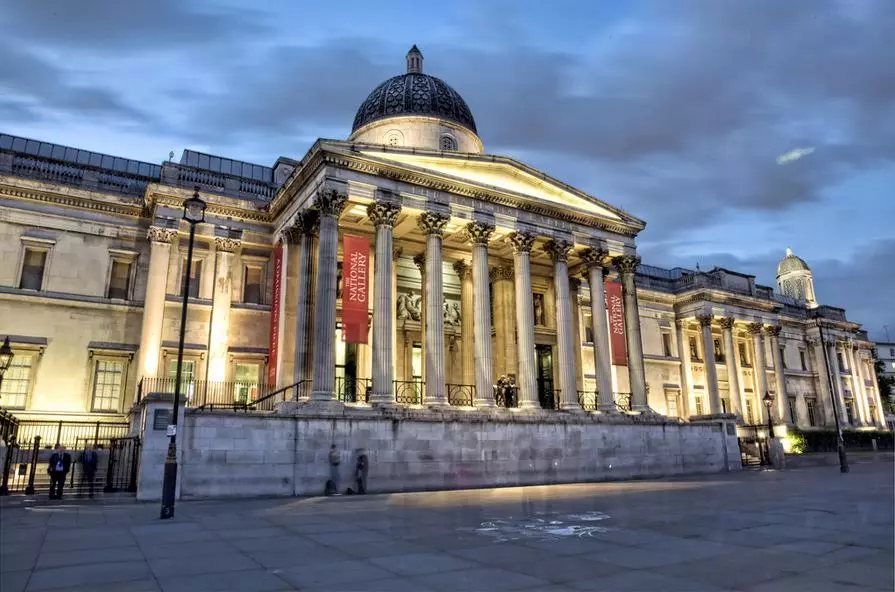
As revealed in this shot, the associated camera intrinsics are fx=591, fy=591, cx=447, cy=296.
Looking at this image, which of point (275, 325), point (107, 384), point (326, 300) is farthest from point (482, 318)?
point (107, 384)

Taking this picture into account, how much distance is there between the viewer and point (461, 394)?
1106 inches

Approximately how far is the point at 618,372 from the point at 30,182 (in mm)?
32974

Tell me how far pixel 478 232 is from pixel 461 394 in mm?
7841

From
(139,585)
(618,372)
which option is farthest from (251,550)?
(618,372)

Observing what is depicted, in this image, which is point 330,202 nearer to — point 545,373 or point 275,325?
point 275,325

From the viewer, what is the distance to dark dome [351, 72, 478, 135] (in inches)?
1236

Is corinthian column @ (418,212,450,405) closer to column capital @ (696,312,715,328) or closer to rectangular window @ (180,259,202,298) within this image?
rectangular window @ (180,259,202,298)

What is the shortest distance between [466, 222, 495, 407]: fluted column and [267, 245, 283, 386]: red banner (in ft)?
27.0

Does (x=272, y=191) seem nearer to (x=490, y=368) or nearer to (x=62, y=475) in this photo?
(x=490, y=368)

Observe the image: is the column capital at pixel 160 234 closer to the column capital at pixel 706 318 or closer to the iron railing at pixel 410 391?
the iron railing at pixel 410 391

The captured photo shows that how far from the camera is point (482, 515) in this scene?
40.4ft

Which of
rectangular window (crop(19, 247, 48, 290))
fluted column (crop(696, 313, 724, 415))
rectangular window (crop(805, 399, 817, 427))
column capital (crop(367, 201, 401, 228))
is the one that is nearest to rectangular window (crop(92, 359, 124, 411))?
rectangular window (crop(19, 247, 48, 290))

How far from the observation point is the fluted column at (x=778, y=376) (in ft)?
150

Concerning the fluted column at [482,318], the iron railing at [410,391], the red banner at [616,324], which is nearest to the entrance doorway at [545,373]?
the red banner at [616,324]
